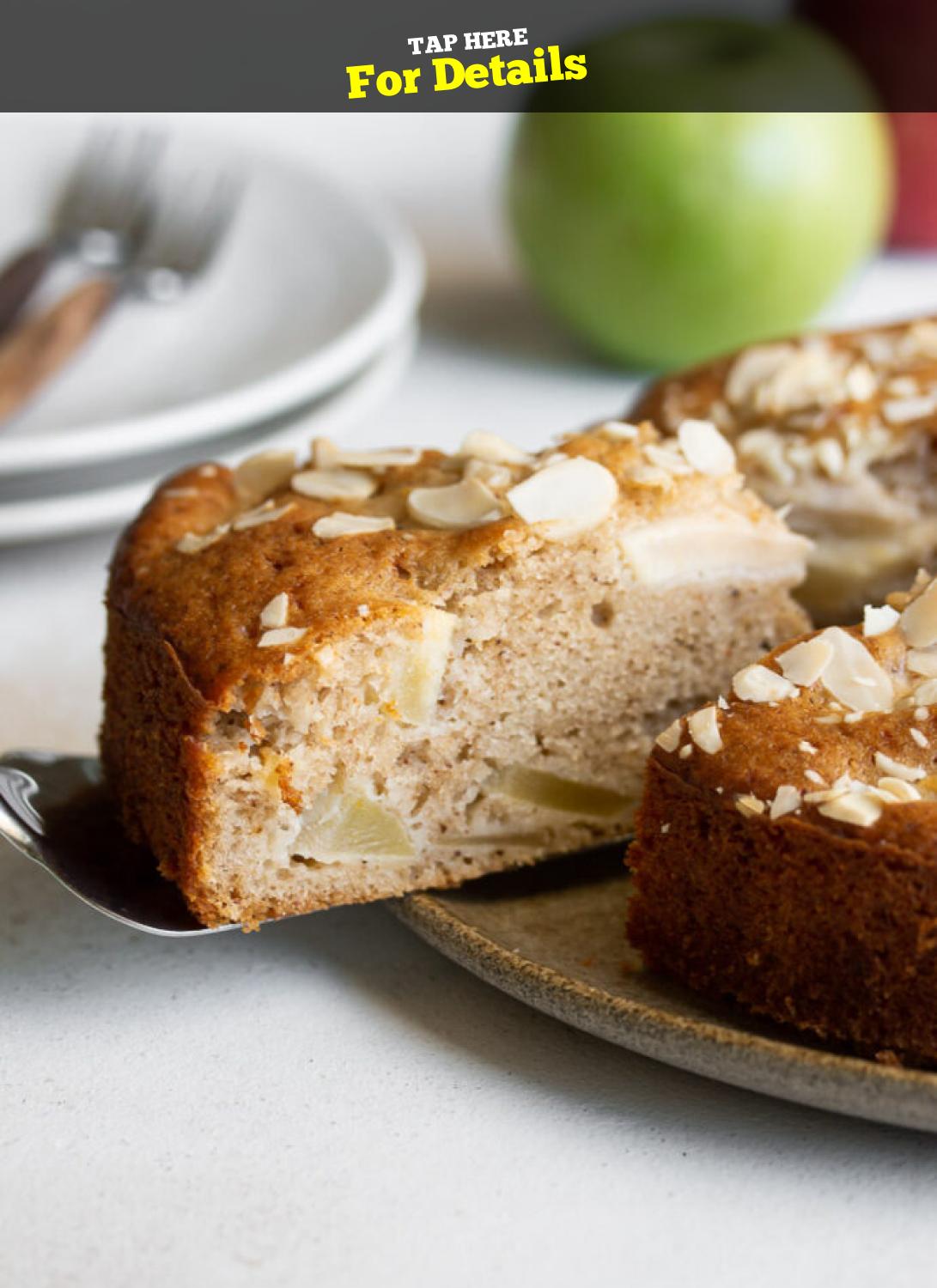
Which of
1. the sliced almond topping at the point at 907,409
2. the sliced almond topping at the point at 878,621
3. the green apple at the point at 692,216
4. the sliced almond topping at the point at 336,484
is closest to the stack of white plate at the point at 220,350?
the green apple at the point at 692,216

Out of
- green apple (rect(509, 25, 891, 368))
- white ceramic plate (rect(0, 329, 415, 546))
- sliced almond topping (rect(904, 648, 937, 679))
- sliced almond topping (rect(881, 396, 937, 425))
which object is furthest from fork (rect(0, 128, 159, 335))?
sliced almond topping (rect(904, 648, 937, 679))

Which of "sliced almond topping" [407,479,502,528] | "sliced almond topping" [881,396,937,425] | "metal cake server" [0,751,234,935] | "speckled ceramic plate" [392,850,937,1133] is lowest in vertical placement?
"speckled ceramic plate" [392,850,937,1133]

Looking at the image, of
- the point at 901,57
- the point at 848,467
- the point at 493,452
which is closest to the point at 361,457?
the point at 493,452

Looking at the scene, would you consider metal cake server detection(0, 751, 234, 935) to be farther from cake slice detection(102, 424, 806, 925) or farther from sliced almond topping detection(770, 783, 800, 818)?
sliced almond topping detection(770, 783, 800, 818)

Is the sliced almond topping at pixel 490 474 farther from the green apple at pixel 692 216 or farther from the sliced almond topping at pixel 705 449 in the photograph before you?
the green apple at pixel 692 216

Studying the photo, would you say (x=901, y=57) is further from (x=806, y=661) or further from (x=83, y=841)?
(x=83, y=841)

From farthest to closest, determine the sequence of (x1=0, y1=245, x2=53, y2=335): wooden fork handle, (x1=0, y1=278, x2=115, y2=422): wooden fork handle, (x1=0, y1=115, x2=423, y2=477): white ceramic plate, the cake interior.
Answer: (x1=0, y1=245, x2=53, y2=335): wooden fork handle < (x1=0, y1=278, x2=115, y2=422): wooden fork handle < (x1=0, y1=115, x2=423, y2=477): white ceramic plate < the cake interior

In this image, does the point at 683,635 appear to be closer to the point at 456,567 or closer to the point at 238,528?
the point at 456,567
